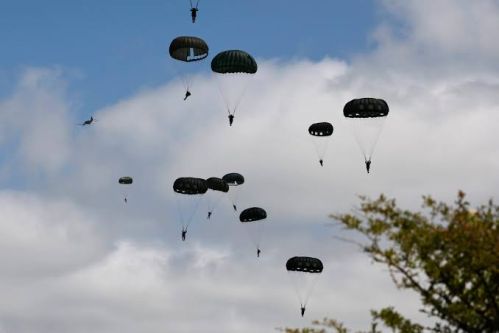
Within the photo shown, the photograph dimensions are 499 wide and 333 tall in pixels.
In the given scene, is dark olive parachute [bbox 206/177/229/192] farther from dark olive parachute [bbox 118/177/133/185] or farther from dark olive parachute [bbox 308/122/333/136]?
dark olive parachute [bbox 118/177/133/185]

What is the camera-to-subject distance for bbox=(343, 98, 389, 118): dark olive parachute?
2146 inches

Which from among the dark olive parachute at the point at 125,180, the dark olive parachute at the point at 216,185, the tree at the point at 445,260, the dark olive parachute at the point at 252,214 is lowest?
the tree at the point at 445,260

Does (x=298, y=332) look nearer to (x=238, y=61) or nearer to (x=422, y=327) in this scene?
(x=422, y=327)

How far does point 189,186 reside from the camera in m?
66.3

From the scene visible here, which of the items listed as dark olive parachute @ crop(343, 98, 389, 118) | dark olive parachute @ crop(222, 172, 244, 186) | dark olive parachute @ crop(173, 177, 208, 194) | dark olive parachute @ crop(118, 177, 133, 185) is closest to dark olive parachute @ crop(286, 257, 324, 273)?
dark olive parachute @ crop(173, 177, 208, 194)

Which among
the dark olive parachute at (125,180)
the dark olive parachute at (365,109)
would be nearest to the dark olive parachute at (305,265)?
the dark olive parachute at (365,109)

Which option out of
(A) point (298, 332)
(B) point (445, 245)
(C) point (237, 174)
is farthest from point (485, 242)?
(C) point (237, 174)

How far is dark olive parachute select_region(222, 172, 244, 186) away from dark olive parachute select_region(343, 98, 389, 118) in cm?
2906

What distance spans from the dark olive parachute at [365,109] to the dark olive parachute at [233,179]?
29.1 m

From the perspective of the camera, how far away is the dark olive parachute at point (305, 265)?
2402 inches

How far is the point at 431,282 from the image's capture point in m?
17.4

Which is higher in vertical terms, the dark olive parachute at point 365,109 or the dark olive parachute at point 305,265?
the dark olive parachute at point 365,109

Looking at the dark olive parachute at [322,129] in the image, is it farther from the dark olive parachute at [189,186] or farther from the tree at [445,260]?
the tree at [445,260]

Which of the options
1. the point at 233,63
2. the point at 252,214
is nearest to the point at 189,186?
the point at 252,214
